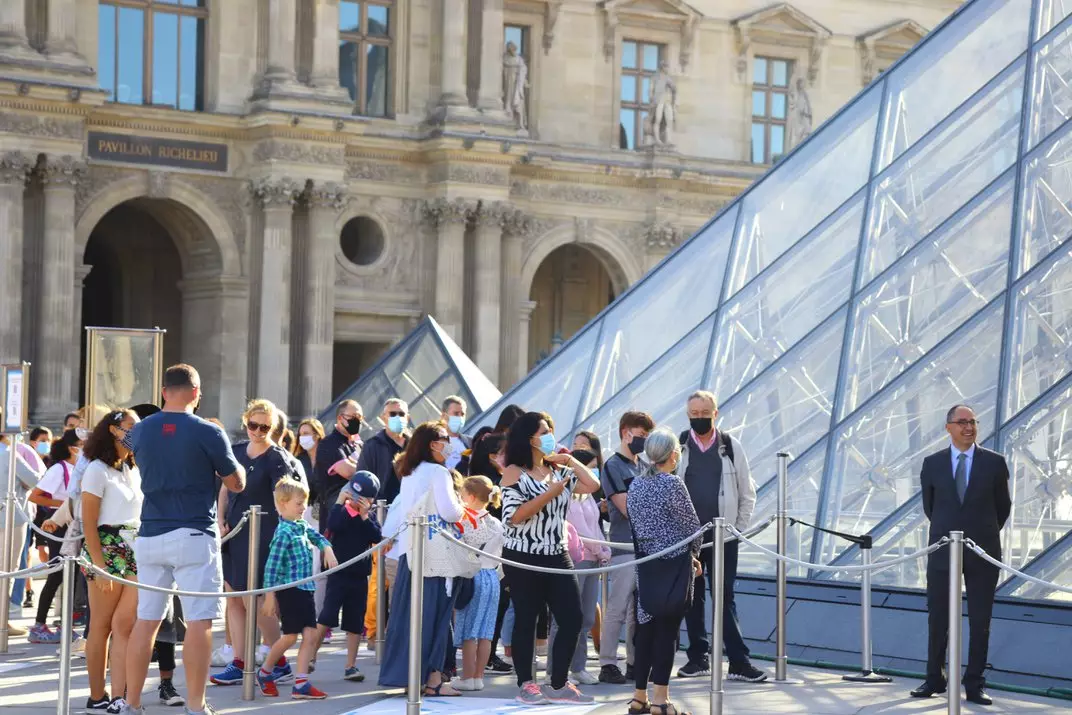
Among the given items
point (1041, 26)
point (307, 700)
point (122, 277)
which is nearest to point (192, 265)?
point (122, 277)

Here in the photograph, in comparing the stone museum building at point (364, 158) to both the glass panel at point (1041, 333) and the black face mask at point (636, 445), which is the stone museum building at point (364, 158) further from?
the glass panel at point (1041, 333)

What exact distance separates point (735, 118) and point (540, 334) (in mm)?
5820

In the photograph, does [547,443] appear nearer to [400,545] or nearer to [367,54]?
[400,545]

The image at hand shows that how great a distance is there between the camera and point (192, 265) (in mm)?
32125

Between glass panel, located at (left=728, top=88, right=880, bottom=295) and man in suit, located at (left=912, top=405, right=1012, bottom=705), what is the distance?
427 centimetres

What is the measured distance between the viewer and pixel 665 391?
13844 mm

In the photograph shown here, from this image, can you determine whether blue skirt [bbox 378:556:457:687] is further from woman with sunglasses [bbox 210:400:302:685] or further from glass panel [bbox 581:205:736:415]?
glass panel [bbox 581:205:736:415]

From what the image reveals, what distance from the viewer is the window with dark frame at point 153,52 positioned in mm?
30453

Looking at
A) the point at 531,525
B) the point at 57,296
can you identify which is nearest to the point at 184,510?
the point at 531,525

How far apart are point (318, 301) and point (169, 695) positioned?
71.8 feet

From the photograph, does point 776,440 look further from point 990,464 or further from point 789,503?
point 990,464

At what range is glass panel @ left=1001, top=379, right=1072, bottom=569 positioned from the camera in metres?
11.1

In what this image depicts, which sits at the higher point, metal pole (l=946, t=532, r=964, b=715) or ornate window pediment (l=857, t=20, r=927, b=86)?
ornate window pediment (l=857, t=20, r=927, b=86)

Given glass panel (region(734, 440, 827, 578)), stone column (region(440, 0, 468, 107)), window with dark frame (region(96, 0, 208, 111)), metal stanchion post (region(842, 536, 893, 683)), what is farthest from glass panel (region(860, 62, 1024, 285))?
stone column (region(440, 0, 468, 107))
